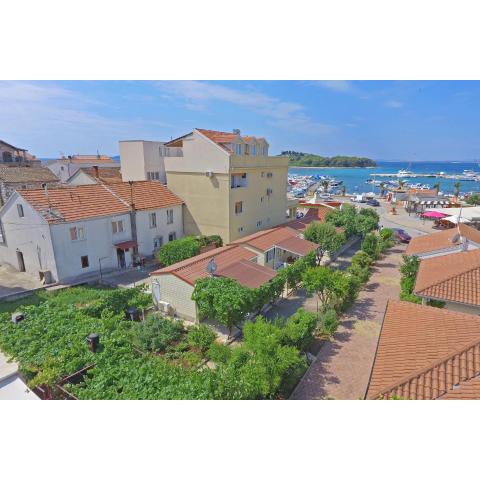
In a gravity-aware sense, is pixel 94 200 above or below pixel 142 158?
below

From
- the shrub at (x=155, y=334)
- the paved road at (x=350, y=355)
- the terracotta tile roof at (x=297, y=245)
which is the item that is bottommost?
the paved road at (x=350, y=355)

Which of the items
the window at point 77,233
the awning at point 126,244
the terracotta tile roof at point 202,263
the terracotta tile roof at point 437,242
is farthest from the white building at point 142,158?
the terracotta tile roof at point 437,242

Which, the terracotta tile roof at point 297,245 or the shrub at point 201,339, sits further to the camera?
the terracotta tile roof at point 297,245

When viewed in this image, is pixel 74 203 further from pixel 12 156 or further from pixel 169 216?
pixel 12 156

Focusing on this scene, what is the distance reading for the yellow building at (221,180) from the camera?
92.1ft

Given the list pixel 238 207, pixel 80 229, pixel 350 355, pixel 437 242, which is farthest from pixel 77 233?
pixel 437 242

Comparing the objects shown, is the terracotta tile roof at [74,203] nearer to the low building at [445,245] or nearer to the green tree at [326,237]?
the green tree at [326,237]

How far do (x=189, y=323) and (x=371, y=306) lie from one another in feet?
37.6

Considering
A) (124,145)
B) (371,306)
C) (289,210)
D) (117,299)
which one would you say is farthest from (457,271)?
(124,145)

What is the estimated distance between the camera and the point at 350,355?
14391 millimetres

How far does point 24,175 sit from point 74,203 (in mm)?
24567

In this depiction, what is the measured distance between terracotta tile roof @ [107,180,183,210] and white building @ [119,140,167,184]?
350cm

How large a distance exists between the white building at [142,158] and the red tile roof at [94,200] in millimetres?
3538

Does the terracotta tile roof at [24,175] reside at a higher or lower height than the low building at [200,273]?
higher
